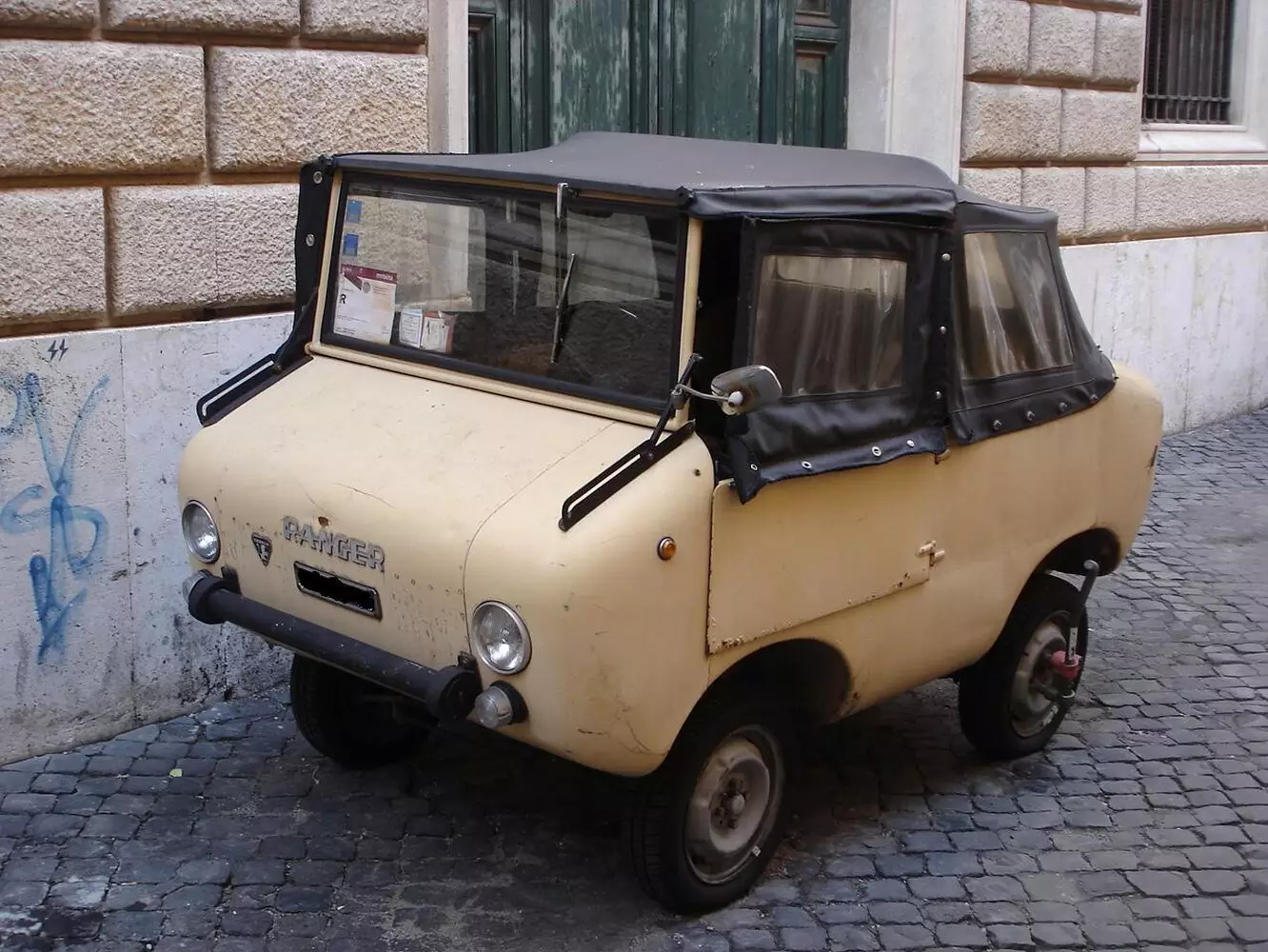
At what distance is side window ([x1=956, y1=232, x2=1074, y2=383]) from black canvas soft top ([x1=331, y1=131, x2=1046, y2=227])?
117 mm

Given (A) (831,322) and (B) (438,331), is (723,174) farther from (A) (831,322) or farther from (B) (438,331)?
(B) (438,331)

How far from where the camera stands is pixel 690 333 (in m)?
3.83

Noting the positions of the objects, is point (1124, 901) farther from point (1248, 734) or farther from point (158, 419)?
point (158, 419)

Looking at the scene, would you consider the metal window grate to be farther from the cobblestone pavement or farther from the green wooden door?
the cobblestone pavement

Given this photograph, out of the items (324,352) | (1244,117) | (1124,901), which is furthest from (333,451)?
(1244,117)

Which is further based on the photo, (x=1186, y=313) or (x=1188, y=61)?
(x=1188, y=61)

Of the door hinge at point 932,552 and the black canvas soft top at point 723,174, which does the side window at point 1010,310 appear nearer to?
the black canvas soft top at point 723,174

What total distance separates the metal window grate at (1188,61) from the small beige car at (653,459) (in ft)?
21.4

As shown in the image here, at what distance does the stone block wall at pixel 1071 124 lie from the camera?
8.92m

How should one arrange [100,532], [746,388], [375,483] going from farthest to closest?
[100,532] < [375,483] < [746,388]

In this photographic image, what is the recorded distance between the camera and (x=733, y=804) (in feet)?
13.8

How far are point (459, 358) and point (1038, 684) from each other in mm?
2275

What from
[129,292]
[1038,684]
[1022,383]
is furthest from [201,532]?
[1038,684]

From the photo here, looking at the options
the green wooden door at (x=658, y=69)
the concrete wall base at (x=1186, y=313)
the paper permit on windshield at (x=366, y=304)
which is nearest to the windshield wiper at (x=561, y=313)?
the paper permit on windshield at (x=366, y=304)
